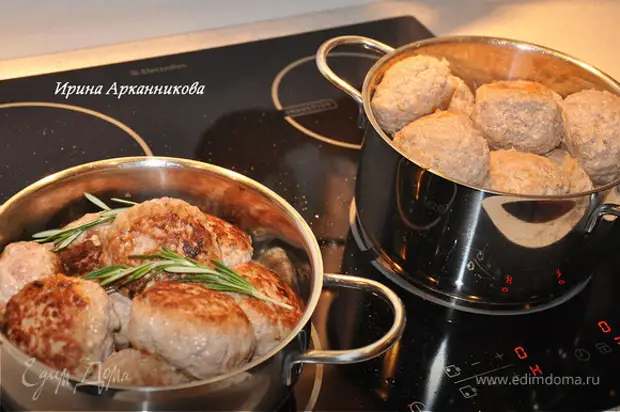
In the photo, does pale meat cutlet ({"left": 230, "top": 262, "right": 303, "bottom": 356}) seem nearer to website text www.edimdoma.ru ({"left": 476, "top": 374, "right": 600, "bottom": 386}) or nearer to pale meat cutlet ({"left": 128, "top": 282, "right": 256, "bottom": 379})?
pale meat cutlet ({"left": 128, "top": 282, "right": 256, "bottom": 379})

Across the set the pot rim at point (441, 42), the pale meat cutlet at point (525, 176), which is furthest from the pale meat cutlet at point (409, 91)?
the pale meat cutlet at point (525, 176)

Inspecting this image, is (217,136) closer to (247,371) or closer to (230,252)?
(230,252)

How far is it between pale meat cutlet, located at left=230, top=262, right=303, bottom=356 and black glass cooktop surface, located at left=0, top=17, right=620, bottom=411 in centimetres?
9

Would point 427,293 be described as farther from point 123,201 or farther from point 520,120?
point 123,201

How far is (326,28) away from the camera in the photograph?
1590 mm

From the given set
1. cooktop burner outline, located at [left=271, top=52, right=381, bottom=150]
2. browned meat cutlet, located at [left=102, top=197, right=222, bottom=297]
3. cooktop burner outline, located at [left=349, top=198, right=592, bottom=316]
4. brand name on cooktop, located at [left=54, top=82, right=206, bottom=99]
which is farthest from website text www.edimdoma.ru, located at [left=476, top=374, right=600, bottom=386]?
brand name on cooktop, located at [left=54, top=82, right=206, bottom=99]

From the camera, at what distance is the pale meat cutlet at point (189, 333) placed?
749mm

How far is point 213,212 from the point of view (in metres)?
1.04

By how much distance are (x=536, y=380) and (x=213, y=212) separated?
470 mm

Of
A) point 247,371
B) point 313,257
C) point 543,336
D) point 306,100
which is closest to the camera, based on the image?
point 247,371

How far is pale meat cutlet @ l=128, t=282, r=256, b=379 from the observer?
75cm

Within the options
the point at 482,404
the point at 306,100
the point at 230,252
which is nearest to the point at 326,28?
the point at 306,100

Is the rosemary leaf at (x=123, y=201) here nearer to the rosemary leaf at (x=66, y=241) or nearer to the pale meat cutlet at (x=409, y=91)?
the rosemary leaf at (x=66, y=241)

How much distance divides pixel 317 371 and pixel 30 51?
89 cm
